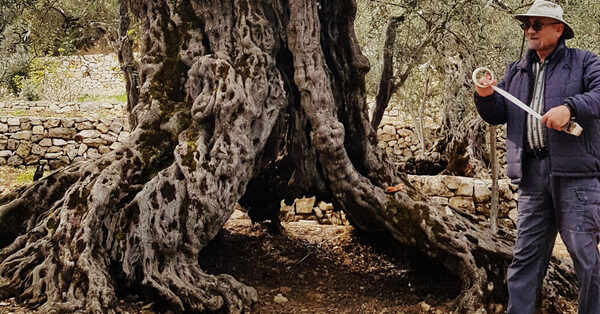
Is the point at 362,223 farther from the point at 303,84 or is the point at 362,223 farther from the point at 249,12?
the point at 249,12

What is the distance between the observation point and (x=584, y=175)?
3859mm

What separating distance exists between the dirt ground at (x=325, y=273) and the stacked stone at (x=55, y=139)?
27.6ft

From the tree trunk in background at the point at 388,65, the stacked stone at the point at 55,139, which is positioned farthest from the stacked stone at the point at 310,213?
the stacked stone at the point at 55,139

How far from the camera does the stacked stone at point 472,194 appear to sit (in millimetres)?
10406

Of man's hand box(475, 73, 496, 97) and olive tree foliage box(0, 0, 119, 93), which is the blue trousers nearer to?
man's hand box(475, 73, 496, 97)

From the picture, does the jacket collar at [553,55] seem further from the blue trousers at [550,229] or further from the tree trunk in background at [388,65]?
the tree trunk in background at [388,65]

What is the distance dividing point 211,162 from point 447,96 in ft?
32.0

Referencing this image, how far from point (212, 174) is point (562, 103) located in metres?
2.84

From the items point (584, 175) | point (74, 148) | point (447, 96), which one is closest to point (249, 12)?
point (584, 175)

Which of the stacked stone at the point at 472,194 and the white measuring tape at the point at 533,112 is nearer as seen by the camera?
the white measuring tape at the point at 533,112

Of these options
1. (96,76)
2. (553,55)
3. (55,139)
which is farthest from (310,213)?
(96,76)

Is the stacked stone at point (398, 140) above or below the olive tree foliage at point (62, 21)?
below

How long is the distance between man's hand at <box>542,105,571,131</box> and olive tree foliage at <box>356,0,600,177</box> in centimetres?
370

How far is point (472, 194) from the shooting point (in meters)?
10.6
